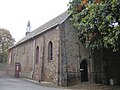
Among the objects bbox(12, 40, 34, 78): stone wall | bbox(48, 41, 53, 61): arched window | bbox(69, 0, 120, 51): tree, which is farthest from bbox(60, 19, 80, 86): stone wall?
bbox(12, 40, 34, 78): stone wall

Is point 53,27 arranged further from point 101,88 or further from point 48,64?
point 101,88

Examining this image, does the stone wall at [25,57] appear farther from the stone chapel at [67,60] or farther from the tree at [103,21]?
the tree at [103,21]

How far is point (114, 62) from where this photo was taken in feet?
96.9

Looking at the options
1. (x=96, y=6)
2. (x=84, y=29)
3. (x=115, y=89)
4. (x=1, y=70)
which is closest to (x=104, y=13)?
(x=96, y=6)

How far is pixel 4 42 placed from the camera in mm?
68312

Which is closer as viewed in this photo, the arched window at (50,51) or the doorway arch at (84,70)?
the arched window at (50,51)

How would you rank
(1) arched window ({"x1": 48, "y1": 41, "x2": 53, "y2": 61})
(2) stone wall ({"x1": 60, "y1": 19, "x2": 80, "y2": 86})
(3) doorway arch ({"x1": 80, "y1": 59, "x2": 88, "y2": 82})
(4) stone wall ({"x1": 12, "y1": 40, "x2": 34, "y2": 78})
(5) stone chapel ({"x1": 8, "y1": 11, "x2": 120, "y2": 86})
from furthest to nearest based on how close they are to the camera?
1. (4) stone wall ({"x1": 12, "y1": 40, "x2": 34, "y2": 78})
2. (3) doorway arch ({"x1": 80, "y1": 59, "x2": 88, "y2": 82})
3. (1) arched window ({"x1": 48, "y1": 41, "x2": 53, "y2": 61})
4. (5) stone chapel ({"x1": 8, "y1": 11, "x2": 120, "y2": 86})
5. (2) stone wall ({"x1": 60, "y1": 19, "x2": 80, "y2": 86})

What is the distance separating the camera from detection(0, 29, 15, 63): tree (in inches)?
2662

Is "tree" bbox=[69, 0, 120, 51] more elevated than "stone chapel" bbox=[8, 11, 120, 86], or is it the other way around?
"tree" bbox=[69, 0, 120, 51]

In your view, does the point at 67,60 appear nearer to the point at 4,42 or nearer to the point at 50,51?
the point at 50,51

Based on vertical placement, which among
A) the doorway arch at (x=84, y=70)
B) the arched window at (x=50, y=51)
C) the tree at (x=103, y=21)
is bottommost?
the doorway arch at (x=84, y=70)

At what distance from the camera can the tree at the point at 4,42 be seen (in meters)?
67.6

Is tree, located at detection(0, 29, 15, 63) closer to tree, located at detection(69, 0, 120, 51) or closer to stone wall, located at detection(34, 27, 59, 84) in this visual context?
stone wall, located at detection(34, 27, 59, 84)

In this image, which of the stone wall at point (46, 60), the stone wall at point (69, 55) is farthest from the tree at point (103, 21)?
the stone wall at point (46, 60)
